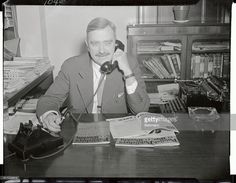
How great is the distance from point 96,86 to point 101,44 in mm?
114

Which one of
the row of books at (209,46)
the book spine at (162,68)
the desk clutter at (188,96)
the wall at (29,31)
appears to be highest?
the wall at (29,31)

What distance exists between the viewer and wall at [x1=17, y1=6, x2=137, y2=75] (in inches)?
32.5

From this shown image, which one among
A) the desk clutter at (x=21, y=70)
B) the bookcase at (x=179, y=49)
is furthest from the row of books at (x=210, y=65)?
the desk clutter at (x=21, y=70)

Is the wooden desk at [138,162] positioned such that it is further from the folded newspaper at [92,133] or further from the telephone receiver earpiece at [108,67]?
the telephone receiver earpiece at [108,67]

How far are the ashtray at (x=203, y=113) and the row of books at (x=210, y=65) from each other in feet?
0.31

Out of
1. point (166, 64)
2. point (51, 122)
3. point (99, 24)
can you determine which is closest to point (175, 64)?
point (166, 64)

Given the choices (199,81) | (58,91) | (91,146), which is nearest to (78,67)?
(58,91)

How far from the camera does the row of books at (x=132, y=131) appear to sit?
2.90 ft

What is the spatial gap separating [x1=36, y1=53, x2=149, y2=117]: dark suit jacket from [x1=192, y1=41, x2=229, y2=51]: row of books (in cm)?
16

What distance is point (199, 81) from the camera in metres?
0.91

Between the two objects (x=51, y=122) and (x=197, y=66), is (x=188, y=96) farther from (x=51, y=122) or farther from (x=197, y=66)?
(x=51, y=122)

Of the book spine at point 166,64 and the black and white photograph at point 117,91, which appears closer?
the black and white photograph at point 117,91

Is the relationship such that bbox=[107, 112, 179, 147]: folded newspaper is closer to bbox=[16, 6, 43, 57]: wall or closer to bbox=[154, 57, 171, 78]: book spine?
bbox=[154, 57, 171, 78]: book spine

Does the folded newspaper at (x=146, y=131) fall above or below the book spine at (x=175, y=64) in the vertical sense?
below
